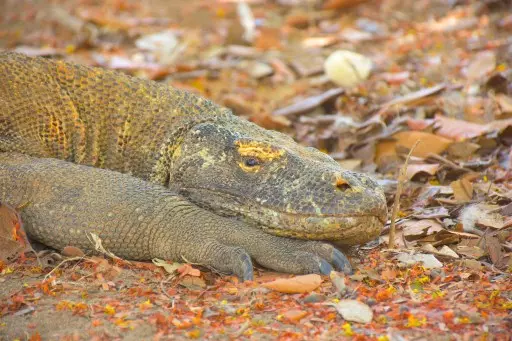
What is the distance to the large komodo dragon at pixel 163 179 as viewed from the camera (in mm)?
3777

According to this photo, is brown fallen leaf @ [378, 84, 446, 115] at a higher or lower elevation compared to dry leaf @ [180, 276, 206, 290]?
higher

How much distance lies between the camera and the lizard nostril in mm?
3777

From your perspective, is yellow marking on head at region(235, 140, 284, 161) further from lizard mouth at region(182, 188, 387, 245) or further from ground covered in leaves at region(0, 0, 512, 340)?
ground covered in leaves at region(0, 0, 512, 340)

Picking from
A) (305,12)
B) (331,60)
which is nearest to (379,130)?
(331,60)

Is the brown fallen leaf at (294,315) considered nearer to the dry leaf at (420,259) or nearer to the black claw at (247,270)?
the black claw at (247,270)

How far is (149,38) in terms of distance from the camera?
1012cm

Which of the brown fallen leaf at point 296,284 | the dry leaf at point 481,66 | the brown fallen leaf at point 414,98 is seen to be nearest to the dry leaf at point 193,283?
the brown fallen leaf at point 296,284

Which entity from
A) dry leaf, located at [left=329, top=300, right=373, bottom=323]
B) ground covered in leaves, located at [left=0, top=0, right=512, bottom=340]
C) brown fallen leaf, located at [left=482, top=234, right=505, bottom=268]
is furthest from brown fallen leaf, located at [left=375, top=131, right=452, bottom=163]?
dry leaf, located at [left=329, top=300, right=373, bottom=323]

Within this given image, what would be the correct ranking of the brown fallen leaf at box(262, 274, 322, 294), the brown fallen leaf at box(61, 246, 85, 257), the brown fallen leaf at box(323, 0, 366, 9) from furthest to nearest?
1. the brown fallen leaf at box(323, 0, 366, 9)
2. the brown fallen leaf at box(61, 246, 85, 257)
3. the brown fallen leaf at box(262, 274, 322, 294)

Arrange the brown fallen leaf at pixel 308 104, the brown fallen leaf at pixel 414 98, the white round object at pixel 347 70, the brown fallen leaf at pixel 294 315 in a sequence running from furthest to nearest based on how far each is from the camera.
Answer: the white round object at pixel 347 70
the brown fallen leaf at pixel 308 104
the brown fallen leaf at pixel 414 98
the brown fallen leaf at pixel 294 315

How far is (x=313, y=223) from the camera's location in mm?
3756

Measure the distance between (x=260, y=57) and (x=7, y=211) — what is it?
5.84 metres

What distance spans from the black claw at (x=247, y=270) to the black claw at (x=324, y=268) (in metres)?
0.32

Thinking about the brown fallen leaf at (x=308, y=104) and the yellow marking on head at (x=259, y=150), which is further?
the brown fallen leaf at (x=308, y=104)
